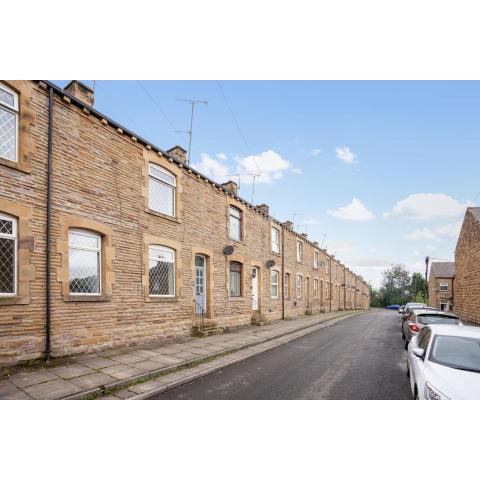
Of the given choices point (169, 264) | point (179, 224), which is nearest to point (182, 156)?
point (179, 224)

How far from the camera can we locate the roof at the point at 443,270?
4149 cm

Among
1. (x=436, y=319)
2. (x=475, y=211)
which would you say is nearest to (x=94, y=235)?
(x=436, y=319)

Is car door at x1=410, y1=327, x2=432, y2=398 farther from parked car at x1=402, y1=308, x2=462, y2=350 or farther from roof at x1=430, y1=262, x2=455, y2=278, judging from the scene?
roof at x1=430, y1=262, x2=455, y2=278

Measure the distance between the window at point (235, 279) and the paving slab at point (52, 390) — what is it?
945cm

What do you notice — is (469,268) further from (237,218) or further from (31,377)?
(31,377)

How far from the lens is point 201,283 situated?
12680mm

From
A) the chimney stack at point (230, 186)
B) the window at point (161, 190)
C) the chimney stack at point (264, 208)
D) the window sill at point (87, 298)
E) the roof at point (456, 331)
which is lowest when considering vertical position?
the roof at point (456, 331)

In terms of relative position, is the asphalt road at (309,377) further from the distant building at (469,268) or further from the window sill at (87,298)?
the distant building at (469,268)

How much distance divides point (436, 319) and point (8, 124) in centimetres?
1333

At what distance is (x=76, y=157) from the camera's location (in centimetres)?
780

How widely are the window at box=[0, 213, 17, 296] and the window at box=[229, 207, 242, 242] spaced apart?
929cm

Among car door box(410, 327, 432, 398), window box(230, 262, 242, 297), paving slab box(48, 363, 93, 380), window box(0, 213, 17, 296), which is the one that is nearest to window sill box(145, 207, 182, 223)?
window box(0, 213, 17, 296)

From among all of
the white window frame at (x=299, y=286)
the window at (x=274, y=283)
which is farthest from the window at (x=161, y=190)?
the white window frame at (x=299, y=286)
